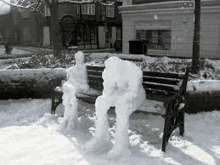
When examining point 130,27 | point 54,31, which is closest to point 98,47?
point 130,27

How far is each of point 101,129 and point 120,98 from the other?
Result: 56cm

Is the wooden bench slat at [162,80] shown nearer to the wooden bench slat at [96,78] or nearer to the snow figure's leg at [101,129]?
the wooden bench slat at [96,78]

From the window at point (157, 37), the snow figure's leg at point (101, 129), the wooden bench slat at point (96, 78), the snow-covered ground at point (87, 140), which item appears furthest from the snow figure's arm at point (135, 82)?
the window at point (157, 37)

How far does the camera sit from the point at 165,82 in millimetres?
4484

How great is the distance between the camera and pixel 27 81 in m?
6.27

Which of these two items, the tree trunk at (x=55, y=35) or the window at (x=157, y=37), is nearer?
the tree trunk at (x=55, y=35)

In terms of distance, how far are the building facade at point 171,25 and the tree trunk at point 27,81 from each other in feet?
30.0

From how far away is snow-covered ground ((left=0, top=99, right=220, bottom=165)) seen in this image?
10.9 ft

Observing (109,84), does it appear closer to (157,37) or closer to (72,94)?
(72,94)

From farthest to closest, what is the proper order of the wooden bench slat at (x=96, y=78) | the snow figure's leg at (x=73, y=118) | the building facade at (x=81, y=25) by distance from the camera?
the building facade at (x=81, y=25) < the wooden bench slat at (x=96, y=78) < the snow figure's leg at (x=73, y=118)

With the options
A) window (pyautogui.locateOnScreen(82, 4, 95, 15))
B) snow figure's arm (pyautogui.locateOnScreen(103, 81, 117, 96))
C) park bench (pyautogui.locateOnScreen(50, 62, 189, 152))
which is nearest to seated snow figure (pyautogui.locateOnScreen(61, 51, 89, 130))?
park bench (pyautogui.locateOnScreen(50, 62, 189, 152))

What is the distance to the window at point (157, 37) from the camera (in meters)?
14.5

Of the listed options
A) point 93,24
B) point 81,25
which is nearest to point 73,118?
point 81,25

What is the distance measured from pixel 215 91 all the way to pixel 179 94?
1.53m
